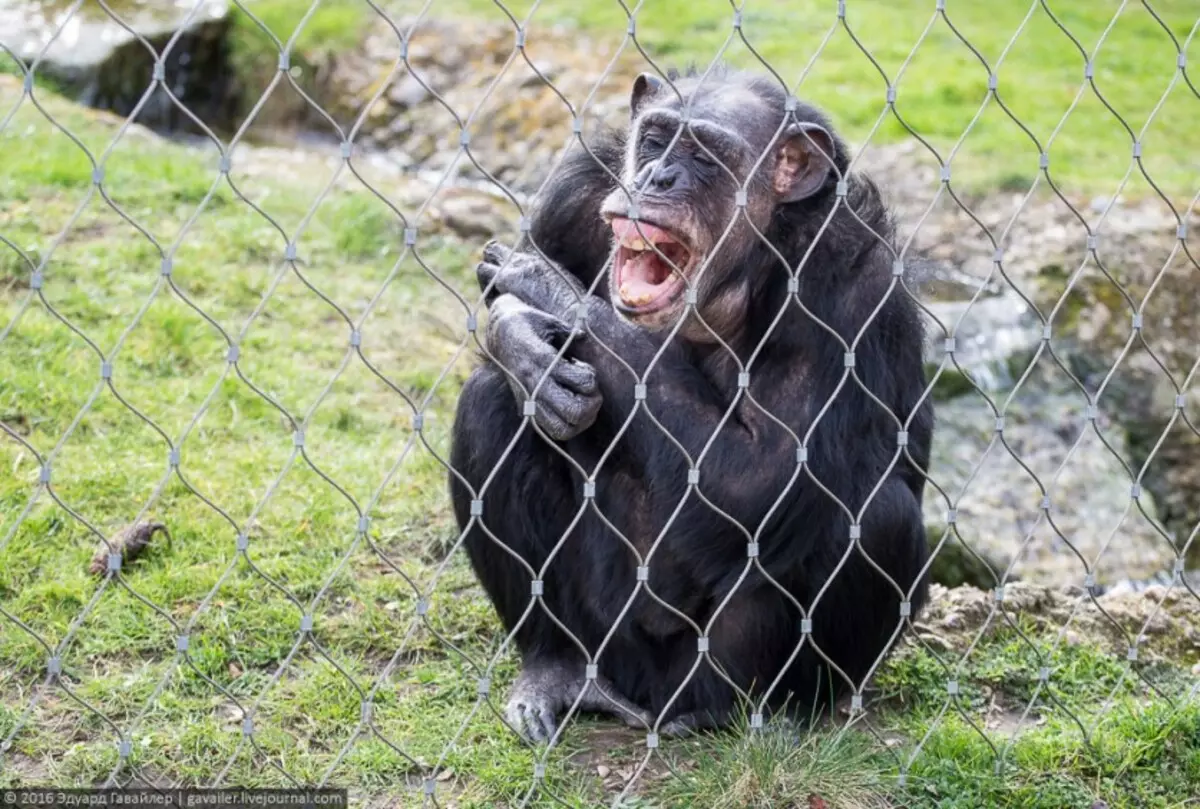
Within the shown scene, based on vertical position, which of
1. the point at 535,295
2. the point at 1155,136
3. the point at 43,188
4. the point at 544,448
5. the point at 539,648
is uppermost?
the point at 1155,136

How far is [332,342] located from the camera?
267 inches

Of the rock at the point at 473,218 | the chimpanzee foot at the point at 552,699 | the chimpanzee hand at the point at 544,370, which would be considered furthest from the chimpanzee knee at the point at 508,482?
the rock at the point at 473,218

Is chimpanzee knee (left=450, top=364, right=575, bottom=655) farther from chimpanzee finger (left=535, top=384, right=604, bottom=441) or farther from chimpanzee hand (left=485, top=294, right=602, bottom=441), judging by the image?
chimpanzee finger (left=535, top=384, right=604, bottom=441)

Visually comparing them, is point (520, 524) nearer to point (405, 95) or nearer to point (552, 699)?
point (552, 699)

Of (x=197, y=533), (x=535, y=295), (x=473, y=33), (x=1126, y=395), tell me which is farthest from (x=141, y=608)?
(x=473, y=33)

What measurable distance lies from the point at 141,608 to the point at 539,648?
1221mm

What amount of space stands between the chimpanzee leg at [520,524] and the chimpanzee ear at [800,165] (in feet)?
3.30

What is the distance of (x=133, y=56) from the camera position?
36.0ft

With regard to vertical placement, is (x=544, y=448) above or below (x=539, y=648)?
above

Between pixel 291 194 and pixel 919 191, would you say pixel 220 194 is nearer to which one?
pixel 291 194

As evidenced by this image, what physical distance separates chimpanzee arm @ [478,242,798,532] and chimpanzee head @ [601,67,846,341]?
4.6 inches

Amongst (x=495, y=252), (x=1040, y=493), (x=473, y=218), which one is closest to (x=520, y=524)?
(x=495, y=252)

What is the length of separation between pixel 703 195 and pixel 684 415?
26.3 inches

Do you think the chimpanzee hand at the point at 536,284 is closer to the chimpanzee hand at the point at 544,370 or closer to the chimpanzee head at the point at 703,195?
the chimpanzee hand at the point at 544,370
